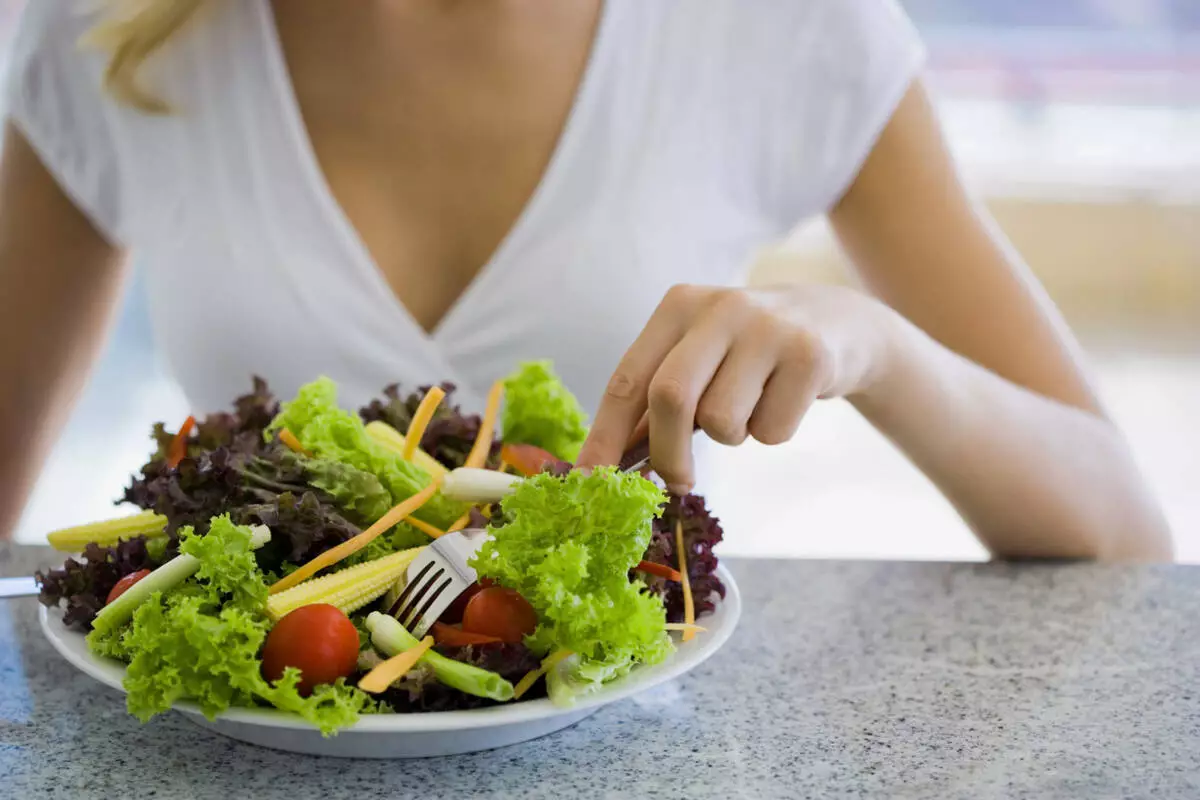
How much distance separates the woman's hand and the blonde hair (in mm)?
871

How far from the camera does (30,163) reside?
64.8 inches

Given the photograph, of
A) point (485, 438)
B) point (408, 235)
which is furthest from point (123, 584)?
point (408, 235)

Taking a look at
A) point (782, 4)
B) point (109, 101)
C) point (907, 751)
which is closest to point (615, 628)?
point (907, 751)

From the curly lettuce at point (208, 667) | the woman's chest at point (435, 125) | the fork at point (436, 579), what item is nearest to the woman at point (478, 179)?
the woman's chest at point (435, 125)

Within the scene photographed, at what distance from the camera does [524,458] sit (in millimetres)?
1105

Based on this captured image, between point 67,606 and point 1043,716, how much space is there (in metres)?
0.77

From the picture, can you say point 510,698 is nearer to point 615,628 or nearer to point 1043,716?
point 615,628

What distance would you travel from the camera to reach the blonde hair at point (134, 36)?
1.51 meters

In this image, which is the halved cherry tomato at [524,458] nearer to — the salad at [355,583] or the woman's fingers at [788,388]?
the salad at [355,583]

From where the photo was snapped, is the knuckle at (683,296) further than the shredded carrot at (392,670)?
Yes

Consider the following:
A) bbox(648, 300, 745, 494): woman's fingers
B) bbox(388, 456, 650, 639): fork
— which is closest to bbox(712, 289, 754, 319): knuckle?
bbox(648, 300, 745, 494): woman's fingers

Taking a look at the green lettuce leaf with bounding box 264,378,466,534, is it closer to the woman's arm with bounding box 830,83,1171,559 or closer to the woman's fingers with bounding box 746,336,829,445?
the woman's fingers with bounding box 746,336,829,445

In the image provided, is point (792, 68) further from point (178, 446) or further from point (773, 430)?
point (178, 446)

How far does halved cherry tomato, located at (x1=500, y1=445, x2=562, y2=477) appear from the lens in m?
1.09
